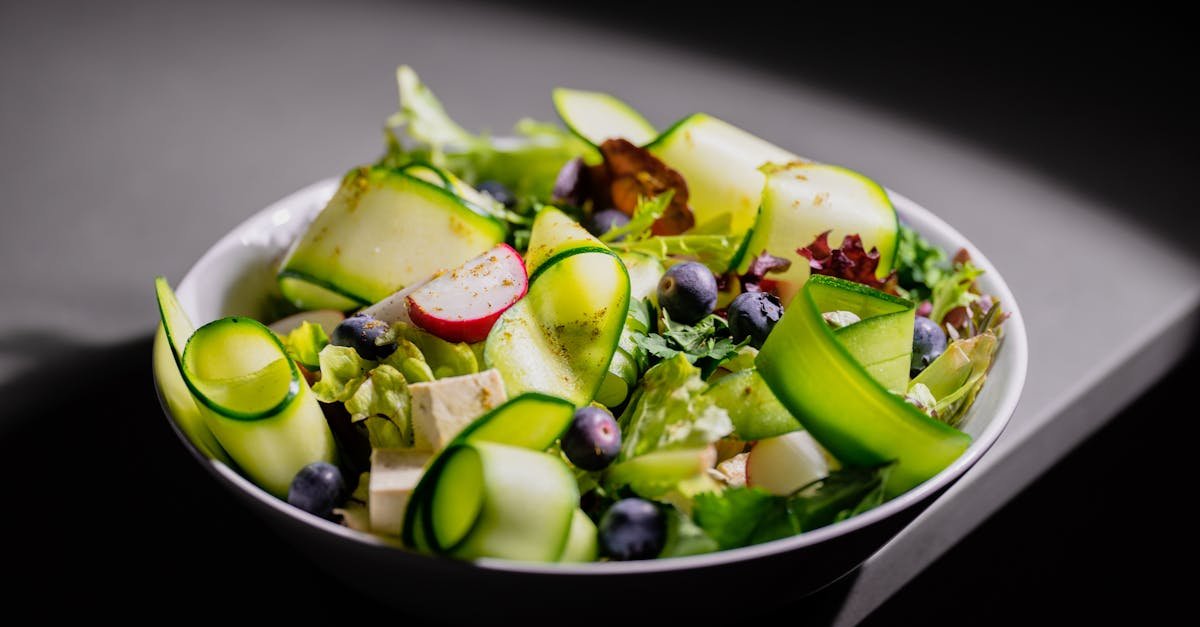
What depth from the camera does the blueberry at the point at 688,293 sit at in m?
1.08

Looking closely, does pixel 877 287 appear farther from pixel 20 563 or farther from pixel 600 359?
pixel 20 563

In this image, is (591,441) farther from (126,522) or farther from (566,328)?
(126,522)

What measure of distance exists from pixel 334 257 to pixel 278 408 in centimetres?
33

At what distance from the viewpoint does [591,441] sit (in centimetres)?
89

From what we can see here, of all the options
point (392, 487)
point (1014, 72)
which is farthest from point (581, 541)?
point (1014, 72)

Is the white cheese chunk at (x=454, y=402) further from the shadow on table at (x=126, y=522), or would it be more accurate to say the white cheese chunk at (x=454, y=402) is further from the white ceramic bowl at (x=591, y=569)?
the shadow on table at (x=126, y=522)

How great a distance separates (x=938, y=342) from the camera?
44.6 inches

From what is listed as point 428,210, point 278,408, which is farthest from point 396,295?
point 278,408

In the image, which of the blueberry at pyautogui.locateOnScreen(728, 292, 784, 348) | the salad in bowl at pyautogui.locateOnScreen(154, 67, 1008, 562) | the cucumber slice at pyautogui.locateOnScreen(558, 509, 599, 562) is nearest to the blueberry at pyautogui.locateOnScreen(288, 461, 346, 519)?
the salad in bowl at pyautogui.locateOnScreen(154, 67, 1008, 562)

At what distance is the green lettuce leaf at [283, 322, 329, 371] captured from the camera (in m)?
1.10

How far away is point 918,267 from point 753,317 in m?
0.32

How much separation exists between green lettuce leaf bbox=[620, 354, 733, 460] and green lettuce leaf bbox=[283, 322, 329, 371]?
333 millimetres

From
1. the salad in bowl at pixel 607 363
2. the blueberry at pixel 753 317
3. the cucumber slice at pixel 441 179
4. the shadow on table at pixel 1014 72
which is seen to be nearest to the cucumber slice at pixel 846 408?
the salad in bowl at pixel 607 363

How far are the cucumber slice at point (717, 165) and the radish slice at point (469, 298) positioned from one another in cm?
31
